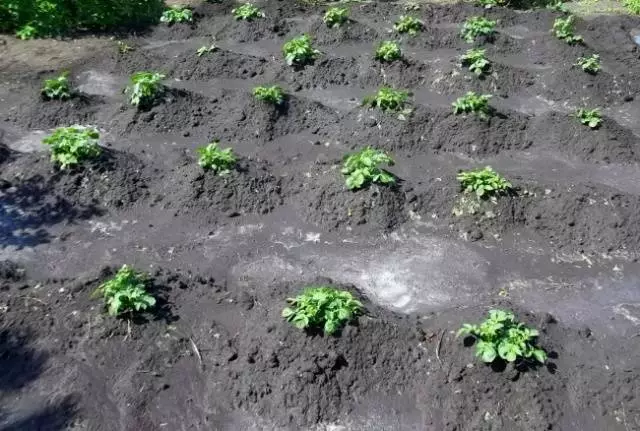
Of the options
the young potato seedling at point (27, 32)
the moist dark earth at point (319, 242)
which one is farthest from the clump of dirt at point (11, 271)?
the young potato seedling at point (27, 32)

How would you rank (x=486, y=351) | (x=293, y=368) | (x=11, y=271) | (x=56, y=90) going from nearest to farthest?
1. (x=486, y=351)
2. (x=293, y=368)
3. (x=11, y=271)
4. (x=56, y=90)

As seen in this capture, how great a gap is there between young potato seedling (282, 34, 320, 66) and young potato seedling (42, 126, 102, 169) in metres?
4.22

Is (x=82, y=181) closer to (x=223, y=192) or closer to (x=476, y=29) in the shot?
(x=223, y=192)

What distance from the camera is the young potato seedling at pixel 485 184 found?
7301 millimetres

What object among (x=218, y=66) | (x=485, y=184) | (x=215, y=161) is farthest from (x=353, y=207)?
(x=218, y=66)

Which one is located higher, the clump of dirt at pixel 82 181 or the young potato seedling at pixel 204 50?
the young potato seedling at pixel 204 50

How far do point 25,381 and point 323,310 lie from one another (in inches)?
113

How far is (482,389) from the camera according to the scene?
502 cm

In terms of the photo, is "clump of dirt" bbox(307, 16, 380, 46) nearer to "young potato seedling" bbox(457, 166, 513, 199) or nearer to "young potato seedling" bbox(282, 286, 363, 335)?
"young potato seedling" bbox(457, 166, 513, 199)

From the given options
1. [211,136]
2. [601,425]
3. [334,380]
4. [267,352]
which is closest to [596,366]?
[601,425]

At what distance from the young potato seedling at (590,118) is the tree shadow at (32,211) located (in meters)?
7.41

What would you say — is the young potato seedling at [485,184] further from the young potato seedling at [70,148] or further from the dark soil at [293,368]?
the young potato seedling at [70,148]

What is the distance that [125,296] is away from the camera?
5590mm

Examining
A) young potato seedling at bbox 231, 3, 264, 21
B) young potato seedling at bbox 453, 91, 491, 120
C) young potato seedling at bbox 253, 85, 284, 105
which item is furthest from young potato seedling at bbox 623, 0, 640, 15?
young potato seedling at bbox 253, 85, 284, 105
